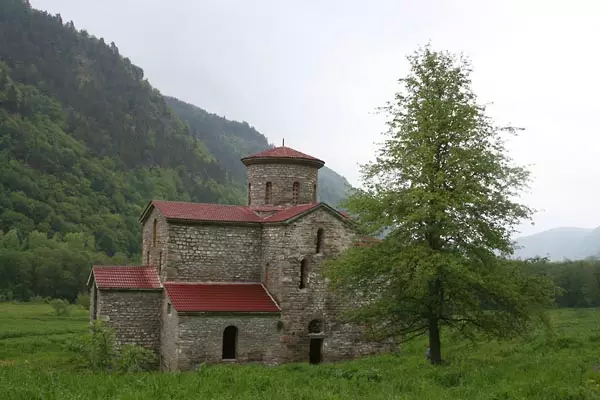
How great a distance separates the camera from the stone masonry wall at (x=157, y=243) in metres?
26.7

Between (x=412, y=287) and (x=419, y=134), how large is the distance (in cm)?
482

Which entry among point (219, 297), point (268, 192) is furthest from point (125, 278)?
point (268, 192)

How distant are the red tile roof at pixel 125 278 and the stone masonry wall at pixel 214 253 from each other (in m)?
1.39

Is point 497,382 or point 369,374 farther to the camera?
point 369,374

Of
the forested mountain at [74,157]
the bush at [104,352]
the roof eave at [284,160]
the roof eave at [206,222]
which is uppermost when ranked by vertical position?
the forested mountain at [74,157]

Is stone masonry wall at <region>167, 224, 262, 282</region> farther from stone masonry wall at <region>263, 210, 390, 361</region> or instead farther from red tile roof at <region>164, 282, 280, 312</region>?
stone masonry wall at <region>263, 210, 390, 361</region>

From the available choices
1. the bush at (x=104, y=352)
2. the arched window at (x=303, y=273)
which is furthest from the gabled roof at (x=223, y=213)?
the bush at (x=104, y=352)

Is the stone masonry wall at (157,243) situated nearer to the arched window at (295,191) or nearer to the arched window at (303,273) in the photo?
the arched window at (303,273)

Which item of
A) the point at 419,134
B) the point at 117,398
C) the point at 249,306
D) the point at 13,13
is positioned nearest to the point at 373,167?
the point at 419,134

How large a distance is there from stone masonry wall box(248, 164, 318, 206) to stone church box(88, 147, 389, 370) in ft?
6.69

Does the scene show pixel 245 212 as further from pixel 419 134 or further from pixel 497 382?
pixel 497 382

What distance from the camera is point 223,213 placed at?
2797cm

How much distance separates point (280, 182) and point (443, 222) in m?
12.5

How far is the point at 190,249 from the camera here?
26.6 meters
